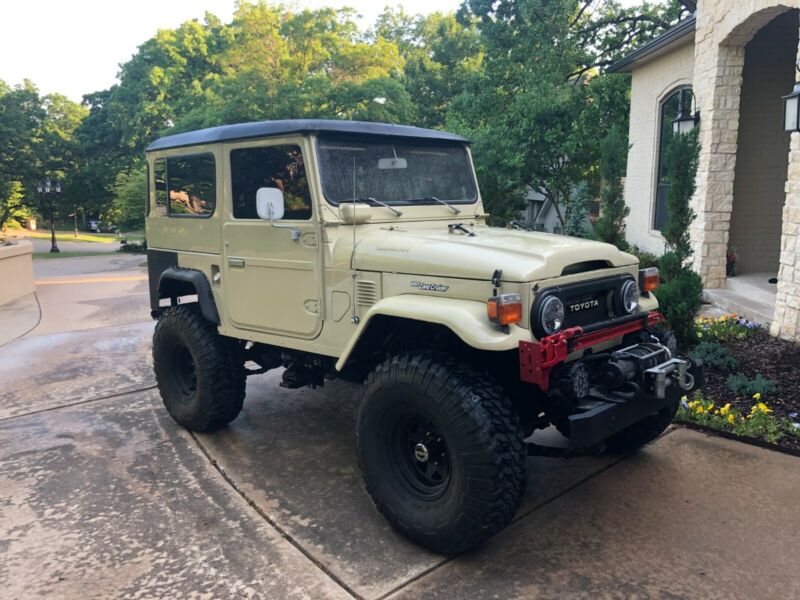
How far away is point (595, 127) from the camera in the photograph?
13117 mm

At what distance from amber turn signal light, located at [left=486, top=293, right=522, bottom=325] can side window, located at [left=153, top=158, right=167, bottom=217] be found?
3143mm

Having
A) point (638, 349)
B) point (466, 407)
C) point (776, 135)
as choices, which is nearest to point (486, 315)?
point (466, 407)

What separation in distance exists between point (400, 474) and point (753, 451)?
2.54m

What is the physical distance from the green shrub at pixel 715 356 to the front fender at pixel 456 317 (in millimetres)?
3490

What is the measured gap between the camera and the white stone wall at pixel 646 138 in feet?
35.9

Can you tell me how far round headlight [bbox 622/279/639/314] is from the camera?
352 centimetres

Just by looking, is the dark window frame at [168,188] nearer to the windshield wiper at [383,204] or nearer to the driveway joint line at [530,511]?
the windshield wiper at [383,204]

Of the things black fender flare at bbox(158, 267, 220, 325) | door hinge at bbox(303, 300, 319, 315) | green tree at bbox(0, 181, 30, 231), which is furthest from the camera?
green tree at bbox(0, 181, 30, 231)

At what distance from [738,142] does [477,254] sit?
809cm

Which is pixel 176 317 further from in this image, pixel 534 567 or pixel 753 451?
pixel 753 451

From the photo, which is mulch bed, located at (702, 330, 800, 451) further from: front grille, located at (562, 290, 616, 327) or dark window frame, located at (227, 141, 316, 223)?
dark window frame, located at (227, 141, 316, 223)

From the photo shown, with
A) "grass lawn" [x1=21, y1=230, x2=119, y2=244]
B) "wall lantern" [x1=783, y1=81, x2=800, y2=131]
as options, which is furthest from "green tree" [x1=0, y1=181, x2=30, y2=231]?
"wall lantern" [x1=783, y1=81, x2=800, y2=131]

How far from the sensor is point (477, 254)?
3195 millimetres

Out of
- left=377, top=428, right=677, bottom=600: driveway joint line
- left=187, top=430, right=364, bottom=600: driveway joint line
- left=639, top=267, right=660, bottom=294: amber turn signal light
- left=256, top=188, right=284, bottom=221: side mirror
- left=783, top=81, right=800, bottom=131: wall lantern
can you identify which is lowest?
left=187, top=430, right=364, bottom=600: driveway joint line
